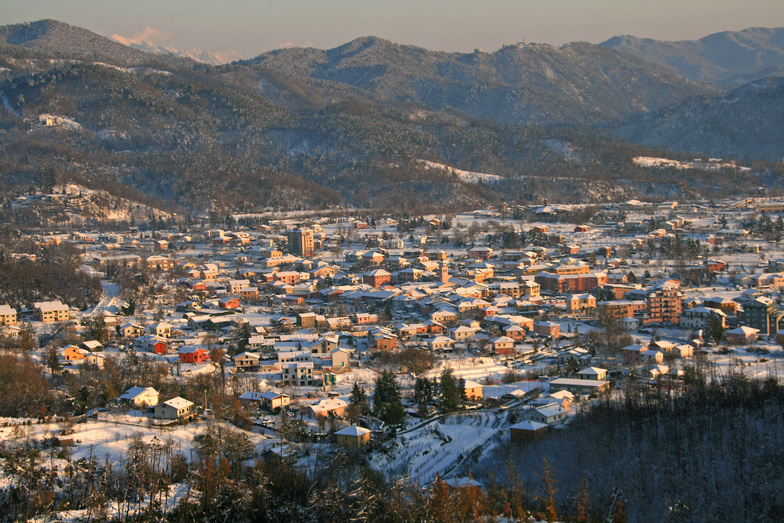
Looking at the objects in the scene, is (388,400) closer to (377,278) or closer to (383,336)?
(383,336)

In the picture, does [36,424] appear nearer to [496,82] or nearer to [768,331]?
[768,331]

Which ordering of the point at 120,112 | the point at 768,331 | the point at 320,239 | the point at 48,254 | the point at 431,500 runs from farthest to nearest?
the point at 120,112 < the point at 320,239 < the point at 48,254 < the point at 768,331 < the point at 431,500

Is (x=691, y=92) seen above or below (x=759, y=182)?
above

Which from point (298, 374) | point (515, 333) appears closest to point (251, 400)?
point (298, 374)

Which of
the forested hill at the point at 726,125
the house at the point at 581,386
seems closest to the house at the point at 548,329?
the house at the point at 581,386

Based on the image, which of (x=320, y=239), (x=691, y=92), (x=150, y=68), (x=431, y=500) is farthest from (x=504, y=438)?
(x=691, y=92)

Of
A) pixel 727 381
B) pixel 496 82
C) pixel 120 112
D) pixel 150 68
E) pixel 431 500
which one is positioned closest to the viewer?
pixel 431 500
